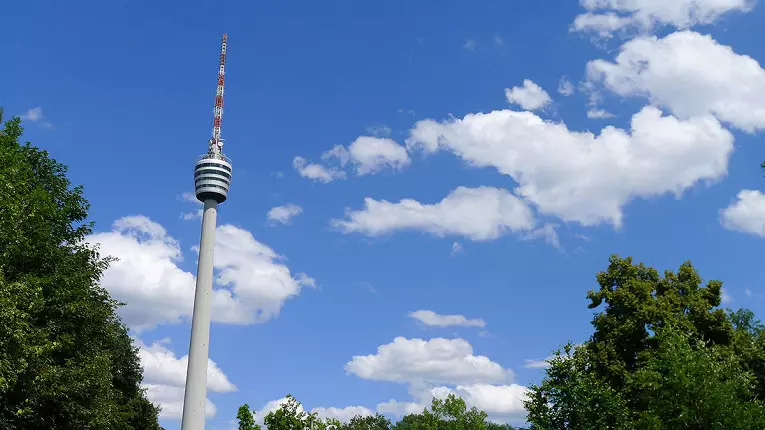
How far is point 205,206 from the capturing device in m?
97.1

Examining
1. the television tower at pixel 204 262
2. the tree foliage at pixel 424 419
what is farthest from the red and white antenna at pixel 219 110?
the tree foliage at pixel 424 419

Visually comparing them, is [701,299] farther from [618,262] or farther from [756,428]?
[756,428]

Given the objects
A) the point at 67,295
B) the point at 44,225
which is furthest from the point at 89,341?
the point at 44,225

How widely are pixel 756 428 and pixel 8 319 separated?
33.9 m

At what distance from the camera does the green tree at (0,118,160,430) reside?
32.3m

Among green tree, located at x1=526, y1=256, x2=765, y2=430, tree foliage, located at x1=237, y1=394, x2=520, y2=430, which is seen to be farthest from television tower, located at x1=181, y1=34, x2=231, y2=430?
green tree, located at x1=526, y1=256, x2=765, y2=430

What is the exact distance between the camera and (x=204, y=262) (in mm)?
91562

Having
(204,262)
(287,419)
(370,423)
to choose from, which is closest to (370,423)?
(370,423)

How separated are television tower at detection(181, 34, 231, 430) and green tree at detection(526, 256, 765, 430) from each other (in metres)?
52.6

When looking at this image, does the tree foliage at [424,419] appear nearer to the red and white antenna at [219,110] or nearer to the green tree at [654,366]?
the green tree at [654,366]

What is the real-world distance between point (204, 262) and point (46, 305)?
51826 mm

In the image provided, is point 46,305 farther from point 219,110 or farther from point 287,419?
point 219,110

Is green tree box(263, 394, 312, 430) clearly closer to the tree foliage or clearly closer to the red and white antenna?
the tree foliage

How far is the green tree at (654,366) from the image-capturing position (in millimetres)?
34562
